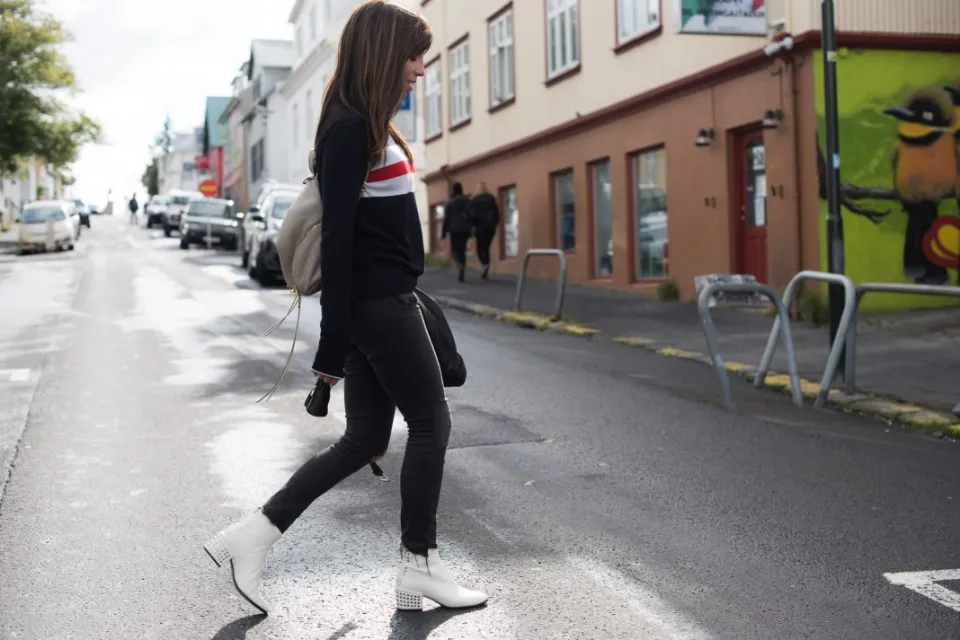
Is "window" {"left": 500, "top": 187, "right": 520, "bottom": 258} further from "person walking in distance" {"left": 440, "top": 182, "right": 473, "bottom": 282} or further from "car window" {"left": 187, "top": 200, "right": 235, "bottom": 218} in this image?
"car window" {"left": 187, "top": 200, "right": 235, "bottom": 218}

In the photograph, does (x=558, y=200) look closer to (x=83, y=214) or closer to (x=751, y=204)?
(x=751, y=204)

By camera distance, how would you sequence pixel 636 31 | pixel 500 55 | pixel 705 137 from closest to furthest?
pixel 705 137 < pixel 636 31 < pixel 500 55

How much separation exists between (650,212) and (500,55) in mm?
8286

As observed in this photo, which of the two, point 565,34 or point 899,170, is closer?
point 899,170

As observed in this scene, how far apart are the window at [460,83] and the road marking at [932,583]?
84.9 feet

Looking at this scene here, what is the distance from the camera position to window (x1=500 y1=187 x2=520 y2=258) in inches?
1053

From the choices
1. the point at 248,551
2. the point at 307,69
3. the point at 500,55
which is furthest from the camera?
the point at 307,69

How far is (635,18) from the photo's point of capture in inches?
801

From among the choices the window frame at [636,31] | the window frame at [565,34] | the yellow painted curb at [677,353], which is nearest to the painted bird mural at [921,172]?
the window frame at [636,31]

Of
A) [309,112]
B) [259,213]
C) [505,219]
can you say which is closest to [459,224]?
[505,219]

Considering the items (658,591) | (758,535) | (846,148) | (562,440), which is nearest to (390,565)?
(658,591)

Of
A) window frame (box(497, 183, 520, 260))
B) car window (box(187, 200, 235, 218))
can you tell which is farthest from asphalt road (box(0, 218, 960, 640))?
car window (box(187, 200, 235, 218))

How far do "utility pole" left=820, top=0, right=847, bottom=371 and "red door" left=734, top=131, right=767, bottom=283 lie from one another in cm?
651

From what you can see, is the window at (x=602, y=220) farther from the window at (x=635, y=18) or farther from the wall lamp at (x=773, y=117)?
the wall lamp at (x=773, y=117)
